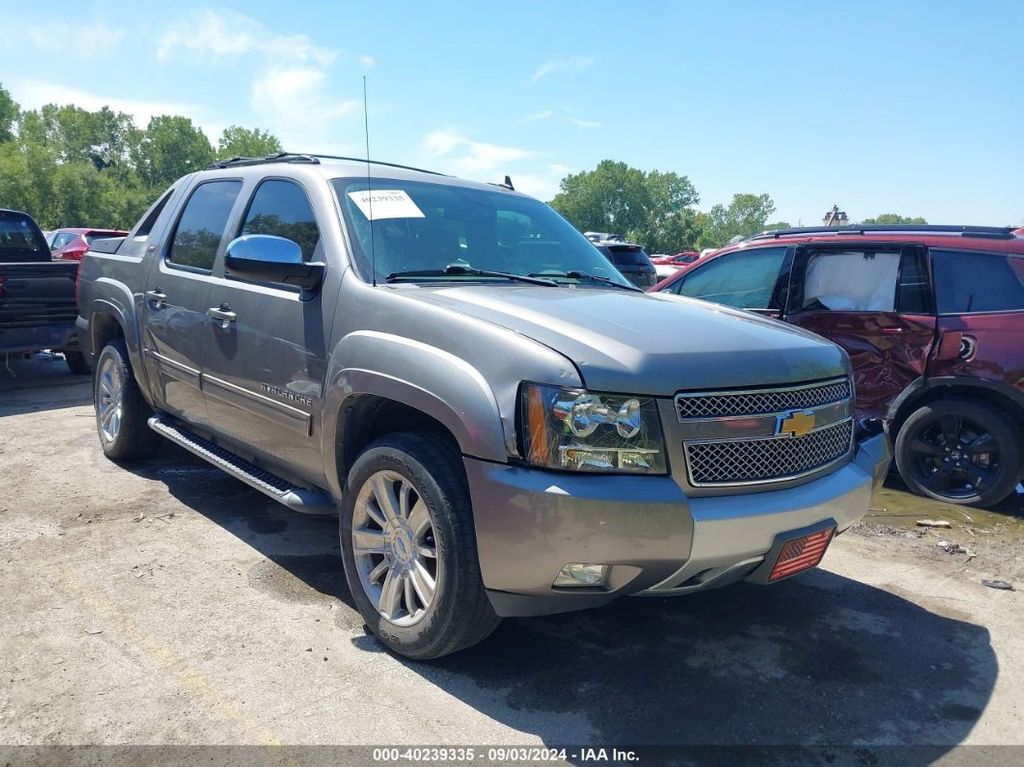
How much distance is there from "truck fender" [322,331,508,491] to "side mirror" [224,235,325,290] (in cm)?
38

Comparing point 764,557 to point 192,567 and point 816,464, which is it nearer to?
point 816,464

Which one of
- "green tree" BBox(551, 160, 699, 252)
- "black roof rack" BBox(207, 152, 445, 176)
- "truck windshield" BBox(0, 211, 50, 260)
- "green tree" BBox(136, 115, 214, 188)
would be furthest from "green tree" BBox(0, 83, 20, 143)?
"black roof rack" BBox(207, 152, 445, 176)

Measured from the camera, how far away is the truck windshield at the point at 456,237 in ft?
11.3

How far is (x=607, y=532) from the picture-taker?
244cm

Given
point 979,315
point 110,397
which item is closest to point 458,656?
point 110,397

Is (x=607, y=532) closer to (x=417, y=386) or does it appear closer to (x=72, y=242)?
(x=417, y=386)

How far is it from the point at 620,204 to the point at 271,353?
Result: 117m

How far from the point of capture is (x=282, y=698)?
2.75 m

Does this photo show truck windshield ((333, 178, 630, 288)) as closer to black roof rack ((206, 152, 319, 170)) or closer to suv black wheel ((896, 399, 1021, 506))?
black roof rack ((206, 152, 319, 170))

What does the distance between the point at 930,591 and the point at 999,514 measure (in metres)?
1.64

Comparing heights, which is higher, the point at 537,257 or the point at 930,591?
the point at 537,257

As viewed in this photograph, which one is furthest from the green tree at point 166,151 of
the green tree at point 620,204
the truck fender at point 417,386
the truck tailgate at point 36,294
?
the truck fender at point 417,386

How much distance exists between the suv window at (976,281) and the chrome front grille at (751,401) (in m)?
2.76

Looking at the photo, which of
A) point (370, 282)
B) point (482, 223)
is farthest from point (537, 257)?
point (370, 282)
